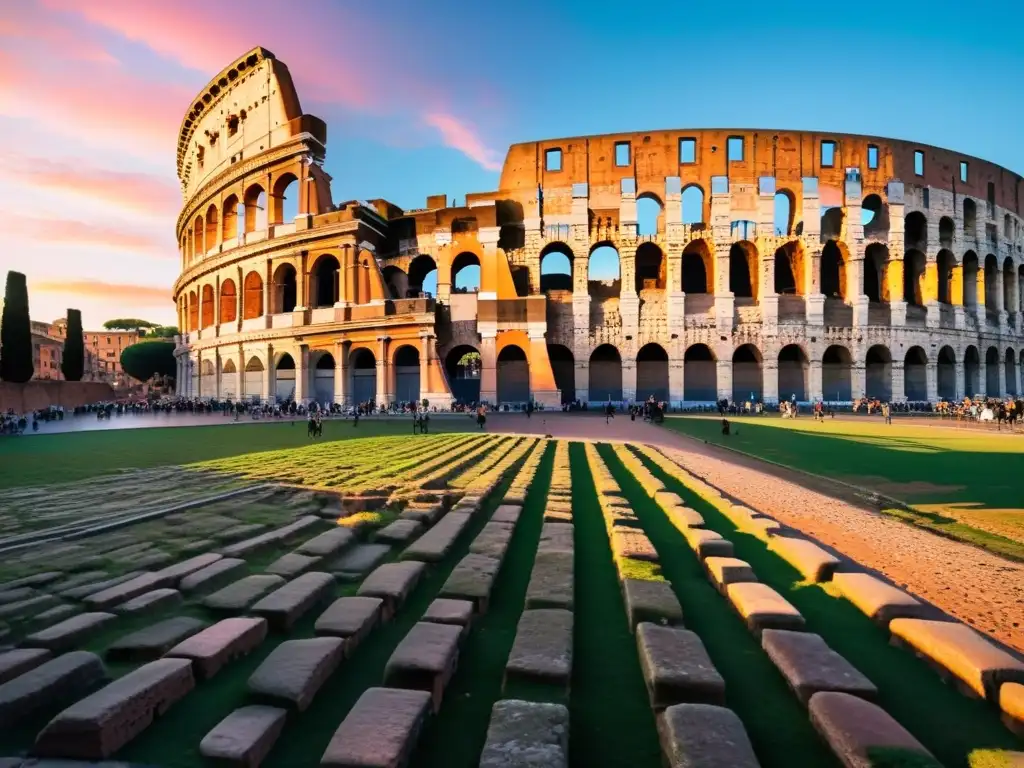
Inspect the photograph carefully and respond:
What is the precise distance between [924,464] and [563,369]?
24837 mm

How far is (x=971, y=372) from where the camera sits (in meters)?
38.6

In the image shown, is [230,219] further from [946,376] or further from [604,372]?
[946,376]

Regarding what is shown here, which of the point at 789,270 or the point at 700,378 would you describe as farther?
the point at 789,270

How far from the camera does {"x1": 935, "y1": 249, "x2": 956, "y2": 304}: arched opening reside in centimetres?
3716

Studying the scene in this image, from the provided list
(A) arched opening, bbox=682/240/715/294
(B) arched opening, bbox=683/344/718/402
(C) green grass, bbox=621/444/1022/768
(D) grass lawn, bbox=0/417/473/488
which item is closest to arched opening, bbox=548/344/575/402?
(B) arched opening, bbox=683/344/718/402

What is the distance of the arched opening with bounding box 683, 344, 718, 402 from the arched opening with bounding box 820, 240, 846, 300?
350 inches

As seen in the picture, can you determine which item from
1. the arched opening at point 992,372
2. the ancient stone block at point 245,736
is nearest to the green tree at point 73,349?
the ancient stone block at point 245,736

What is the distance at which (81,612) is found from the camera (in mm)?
3113

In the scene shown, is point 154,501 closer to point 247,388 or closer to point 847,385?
point 247,388

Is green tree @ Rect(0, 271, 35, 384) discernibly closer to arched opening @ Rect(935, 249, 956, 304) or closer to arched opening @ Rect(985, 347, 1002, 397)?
arched opening @ Rect(935, 249, 956, 304)

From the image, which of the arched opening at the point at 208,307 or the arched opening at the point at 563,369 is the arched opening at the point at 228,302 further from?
the arched opening at the point at 563,369

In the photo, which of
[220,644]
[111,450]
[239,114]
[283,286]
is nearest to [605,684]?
[220,644]

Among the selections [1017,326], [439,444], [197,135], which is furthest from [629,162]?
[197,135]

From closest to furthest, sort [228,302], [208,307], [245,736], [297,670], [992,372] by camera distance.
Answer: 1. [245,736]
2. [297,670]
3. [228,302]
4. [992,372]
5. [208,307]
